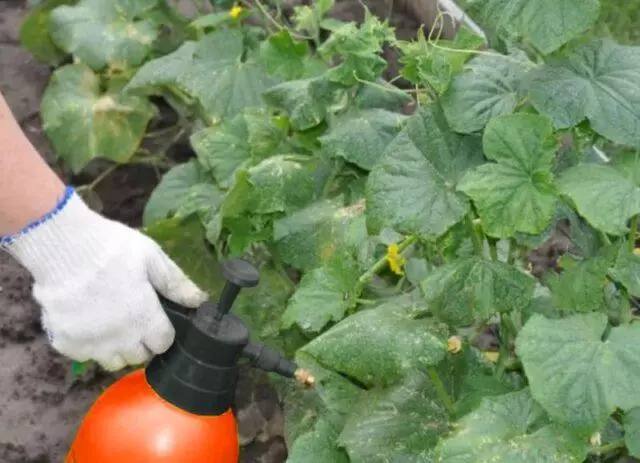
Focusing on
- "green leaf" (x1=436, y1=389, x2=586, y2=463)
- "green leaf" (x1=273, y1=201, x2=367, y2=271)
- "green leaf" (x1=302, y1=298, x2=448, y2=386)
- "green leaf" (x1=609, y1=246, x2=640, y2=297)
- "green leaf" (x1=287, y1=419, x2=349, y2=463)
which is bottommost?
"green leaf" (x1=287, y1=419, x2=349, y2=463)

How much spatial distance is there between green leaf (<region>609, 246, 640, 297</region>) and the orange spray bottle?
0.41 meters

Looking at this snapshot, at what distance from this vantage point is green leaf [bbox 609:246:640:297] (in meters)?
1.09

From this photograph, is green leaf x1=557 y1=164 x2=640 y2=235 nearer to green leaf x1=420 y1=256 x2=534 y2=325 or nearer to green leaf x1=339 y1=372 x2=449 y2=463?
green leaf x1=420 y1=256 x2=534 y2=325

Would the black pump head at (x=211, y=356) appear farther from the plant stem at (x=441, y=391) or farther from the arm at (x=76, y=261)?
the plant stem at (x=441, y=391)

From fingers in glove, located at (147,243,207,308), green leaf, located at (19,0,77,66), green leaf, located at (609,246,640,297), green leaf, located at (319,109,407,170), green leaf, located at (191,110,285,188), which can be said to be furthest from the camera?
green leaf, located at (19,0,77,66)

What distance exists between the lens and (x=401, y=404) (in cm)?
128

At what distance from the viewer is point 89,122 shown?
2.00m

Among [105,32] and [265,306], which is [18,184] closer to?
[265,306]

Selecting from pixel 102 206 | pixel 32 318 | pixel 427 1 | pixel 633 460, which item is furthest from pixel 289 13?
pixel 633 460

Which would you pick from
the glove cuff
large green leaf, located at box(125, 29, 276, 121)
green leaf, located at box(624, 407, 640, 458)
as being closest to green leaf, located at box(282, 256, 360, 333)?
the glove cuff

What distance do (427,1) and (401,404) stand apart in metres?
1.41

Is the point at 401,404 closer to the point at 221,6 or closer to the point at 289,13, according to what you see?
the point at 221,6

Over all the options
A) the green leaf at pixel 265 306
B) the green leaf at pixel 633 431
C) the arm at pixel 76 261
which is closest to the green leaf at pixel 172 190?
the green leaf at pixel 265 306

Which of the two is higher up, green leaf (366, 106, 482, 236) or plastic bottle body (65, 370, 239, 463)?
green leaf (366, 106, 482, 236)
